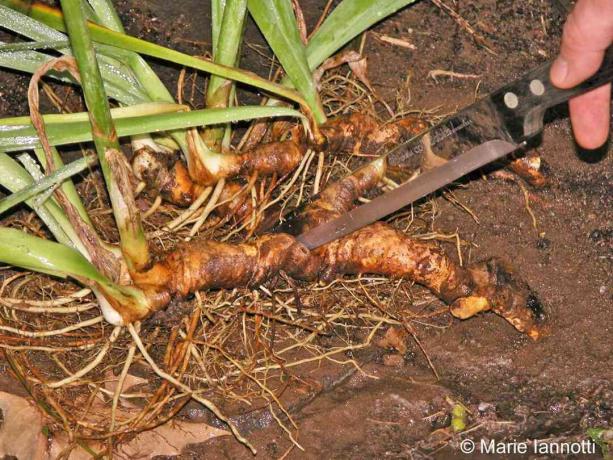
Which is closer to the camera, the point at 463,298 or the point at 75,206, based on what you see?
the point at 75,206

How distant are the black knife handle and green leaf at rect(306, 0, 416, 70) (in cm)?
38

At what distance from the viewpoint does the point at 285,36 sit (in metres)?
1.47

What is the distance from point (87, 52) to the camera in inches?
47.8

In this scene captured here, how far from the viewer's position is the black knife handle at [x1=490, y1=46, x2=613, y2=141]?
115cm

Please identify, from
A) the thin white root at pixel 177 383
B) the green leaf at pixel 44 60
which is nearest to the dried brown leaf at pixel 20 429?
the thin white root at pixel 177 383

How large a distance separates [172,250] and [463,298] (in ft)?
1.93

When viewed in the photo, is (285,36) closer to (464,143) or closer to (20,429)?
(464,143)

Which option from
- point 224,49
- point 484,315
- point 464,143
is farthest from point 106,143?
point 484,315

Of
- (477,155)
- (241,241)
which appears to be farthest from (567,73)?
(241,241)

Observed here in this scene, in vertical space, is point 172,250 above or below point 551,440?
above

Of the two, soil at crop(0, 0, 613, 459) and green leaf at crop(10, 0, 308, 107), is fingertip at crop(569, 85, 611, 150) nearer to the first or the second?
soil at crop(0, 0, 613, 459)

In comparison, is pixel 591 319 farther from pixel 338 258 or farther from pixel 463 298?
pixel 338 258

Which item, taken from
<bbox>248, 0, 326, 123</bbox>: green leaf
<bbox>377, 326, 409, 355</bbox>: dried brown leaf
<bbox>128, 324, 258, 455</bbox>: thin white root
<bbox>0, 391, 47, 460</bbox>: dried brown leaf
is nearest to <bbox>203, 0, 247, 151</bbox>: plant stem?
<bbox>248, 0, 326, 123</bbox>: green leaf

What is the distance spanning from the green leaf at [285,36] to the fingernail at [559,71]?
0.50 meters
